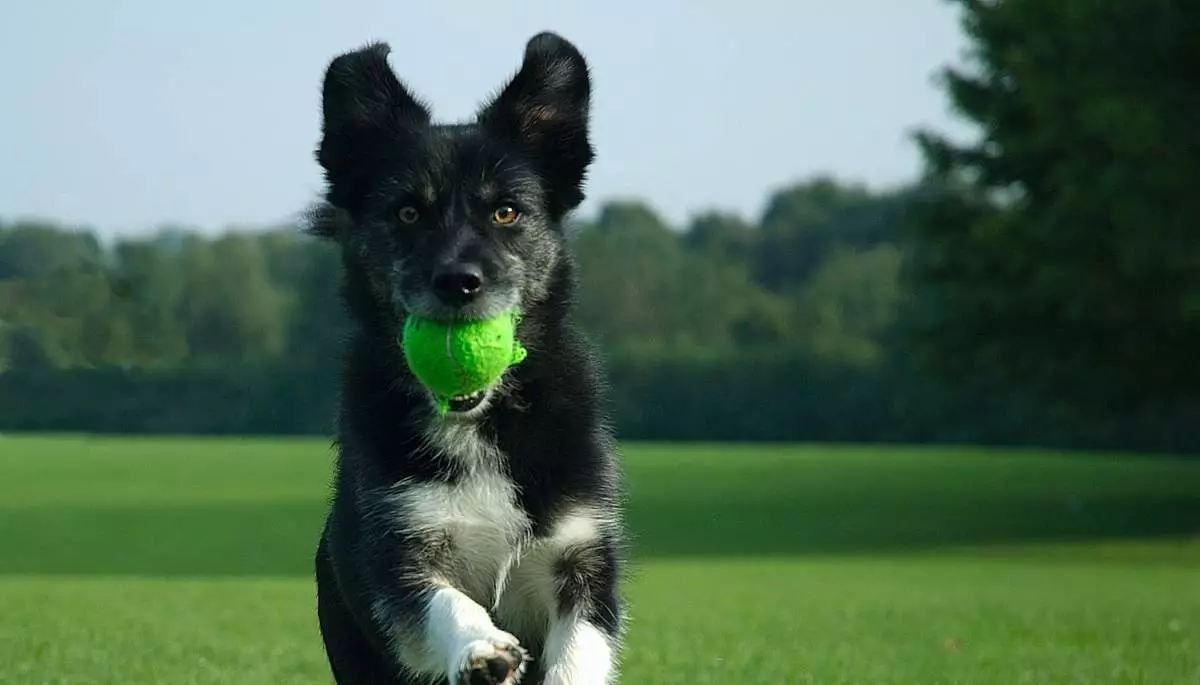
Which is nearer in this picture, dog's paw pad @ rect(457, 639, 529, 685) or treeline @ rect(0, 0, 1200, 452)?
dog's paw pad @ rect(457, 639, 529, 685)

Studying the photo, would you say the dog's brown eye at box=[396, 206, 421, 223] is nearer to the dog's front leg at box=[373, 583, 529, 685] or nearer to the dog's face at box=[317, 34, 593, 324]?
the dog's face at box=[317, 34, 593, 324]

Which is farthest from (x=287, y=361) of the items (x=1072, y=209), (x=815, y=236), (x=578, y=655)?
(x=578, y=655)

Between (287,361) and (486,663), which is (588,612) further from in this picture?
(287,361)

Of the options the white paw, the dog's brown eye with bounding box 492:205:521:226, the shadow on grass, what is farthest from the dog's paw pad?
the shadow on grass

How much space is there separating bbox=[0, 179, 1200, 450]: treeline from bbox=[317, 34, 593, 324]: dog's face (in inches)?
1139

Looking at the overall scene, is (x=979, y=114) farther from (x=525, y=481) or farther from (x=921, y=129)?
(x=525, y=481)

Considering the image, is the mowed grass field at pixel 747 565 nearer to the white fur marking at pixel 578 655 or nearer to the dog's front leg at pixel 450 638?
the white fur marking at pixel 578 655

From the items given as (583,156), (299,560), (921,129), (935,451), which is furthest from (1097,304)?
(935,451)

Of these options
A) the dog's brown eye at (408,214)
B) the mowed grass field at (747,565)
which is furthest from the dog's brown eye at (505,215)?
the mowed grass field at (747,565)

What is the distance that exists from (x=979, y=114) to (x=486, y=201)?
2655 cm

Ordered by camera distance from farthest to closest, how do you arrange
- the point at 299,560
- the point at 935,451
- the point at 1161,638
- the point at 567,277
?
1. the point at 935,451
2. the point at 299,560
3. the point at 1161,638
4. the point at 567,277

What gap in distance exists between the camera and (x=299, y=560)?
Result: 79.2ft

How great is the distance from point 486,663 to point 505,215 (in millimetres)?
1565

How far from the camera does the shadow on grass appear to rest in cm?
2430
